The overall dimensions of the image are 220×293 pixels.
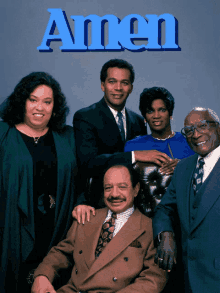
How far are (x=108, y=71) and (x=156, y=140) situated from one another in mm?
771

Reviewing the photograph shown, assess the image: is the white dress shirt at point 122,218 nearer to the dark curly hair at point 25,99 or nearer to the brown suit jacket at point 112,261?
the brown suit jacket at point 112,261

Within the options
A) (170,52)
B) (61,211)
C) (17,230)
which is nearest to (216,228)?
(61,211)

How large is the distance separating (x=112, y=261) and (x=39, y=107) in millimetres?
1309

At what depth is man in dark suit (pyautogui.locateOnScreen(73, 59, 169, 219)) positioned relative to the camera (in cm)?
289

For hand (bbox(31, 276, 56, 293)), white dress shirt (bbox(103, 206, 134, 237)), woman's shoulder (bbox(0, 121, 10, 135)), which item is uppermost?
woman's shoulder (bbox(0, 121, 10, 135))

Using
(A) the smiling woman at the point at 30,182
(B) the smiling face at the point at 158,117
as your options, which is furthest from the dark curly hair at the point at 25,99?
(B) the smiling face at the point at 158,117

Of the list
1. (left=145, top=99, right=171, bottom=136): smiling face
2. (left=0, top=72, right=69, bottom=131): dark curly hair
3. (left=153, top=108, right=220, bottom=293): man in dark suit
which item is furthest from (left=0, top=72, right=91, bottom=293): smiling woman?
(left=153, top=108, right=220, bottom=293): man in dark suit

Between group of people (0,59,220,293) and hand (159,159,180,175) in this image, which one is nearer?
group of people (0,59,220,293)

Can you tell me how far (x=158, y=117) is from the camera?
9.34 ft

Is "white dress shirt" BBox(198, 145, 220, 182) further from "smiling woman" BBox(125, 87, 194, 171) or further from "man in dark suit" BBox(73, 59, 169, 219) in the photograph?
"man in dark suit" BBox(73, 59, 169, 219)

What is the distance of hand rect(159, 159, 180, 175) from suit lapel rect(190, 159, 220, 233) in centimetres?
62

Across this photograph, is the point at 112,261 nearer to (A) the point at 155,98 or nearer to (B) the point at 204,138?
(B) the point at 204,138

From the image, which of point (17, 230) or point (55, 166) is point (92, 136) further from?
point (17, 230)

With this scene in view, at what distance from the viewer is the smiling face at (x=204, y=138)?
2016 millimetres
